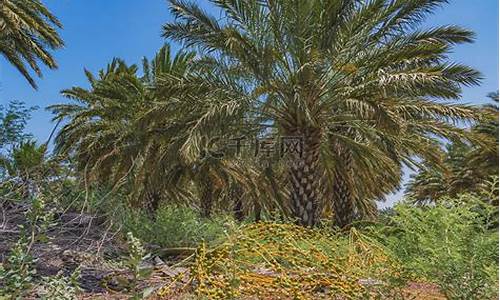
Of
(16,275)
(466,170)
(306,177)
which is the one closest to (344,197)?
(306,177)

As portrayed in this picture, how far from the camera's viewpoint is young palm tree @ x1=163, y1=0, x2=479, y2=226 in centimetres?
694

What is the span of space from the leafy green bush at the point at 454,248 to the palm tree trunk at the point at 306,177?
4.47 meters

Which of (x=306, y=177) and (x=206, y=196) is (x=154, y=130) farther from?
(x=206, y=196)

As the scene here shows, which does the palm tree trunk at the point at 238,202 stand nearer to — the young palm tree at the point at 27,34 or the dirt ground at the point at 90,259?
the young palm tree at the point at 27,34

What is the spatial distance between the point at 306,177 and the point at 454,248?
5.11 metres

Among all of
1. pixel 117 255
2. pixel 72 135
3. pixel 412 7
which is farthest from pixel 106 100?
pixel 117 255

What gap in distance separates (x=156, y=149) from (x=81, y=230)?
5.24 metres

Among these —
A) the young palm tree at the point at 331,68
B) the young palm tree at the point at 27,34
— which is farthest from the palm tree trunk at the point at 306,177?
the young palm tree at the point at 27,34

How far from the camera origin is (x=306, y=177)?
25.7ft

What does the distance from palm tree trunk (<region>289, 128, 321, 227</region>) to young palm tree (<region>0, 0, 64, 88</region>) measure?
5.31 meters

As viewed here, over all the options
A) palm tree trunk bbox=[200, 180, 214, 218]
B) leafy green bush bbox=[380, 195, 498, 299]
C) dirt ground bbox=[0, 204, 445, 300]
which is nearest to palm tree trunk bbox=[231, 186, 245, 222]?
palm tree trunk bbox=[200, 180, 214, 218]

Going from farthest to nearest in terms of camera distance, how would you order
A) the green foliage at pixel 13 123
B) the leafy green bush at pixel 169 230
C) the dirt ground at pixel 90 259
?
the green foliage at pixel 13 123 → the leafy green bush at pixel 169 230 → the dirt ground at pixel 90 259

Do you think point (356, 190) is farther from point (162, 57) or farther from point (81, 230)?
point (81, 230)

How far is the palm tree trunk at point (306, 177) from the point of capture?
306 inches
